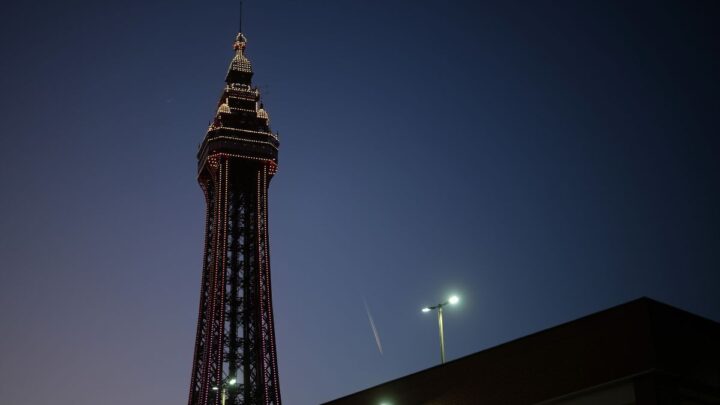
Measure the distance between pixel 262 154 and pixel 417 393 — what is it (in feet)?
216

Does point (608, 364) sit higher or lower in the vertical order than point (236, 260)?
lower

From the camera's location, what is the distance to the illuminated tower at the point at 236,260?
96438 millimetres

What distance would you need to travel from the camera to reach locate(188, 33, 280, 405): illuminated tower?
9644 centimetres

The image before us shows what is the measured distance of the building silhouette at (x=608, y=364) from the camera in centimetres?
3362

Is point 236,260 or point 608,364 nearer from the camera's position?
point 608,364

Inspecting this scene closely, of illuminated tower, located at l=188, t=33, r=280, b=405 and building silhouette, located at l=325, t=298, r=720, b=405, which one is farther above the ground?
illuminated tower, located at l=188, t=33, r=280, b=405

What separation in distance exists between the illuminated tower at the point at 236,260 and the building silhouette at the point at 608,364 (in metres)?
57.1

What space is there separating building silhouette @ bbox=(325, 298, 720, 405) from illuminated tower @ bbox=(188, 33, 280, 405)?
2246 inches

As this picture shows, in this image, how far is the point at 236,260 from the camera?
4075 inches

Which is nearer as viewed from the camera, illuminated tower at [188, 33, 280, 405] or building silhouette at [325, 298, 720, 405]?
building silhouette at [325, 298, 720, 405]

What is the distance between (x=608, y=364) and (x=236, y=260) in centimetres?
7214

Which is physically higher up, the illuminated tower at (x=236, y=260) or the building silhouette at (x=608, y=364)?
the illuminated tower at (x=236, y=260)

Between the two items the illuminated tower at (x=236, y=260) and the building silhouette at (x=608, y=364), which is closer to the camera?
the building silhouette at (x=608, y=364)

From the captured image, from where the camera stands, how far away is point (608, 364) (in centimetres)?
3462
